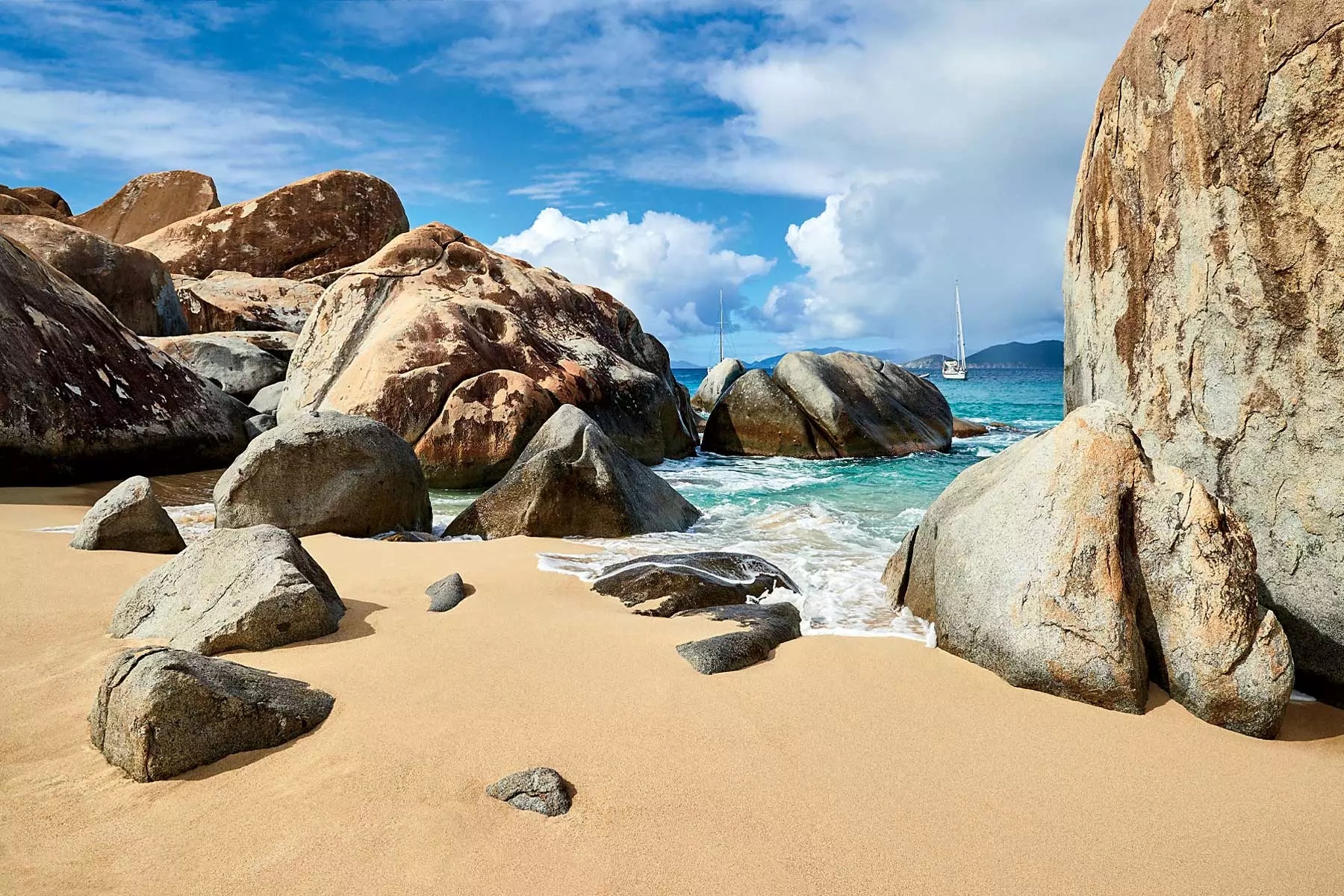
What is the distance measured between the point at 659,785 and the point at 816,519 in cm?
609

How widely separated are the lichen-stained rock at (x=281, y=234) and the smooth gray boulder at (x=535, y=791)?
24.2m

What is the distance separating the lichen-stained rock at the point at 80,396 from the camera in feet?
24.0

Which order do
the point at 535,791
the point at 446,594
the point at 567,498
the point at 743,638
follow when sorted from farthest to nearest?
the point at 567,498 < the point at 446,594 < the point at 743,638 < the point at 535,791

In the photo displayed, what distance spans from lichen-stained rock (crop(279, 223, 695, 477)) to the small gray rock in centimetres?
552

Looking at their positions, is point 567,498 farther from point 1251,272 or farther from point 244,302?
point 244,302

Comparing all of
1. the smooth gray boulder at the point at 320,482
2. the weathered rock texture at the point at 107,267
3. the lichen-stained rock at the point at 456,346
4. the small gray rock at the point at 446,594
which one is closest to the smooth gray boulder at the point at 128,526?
the smooth gray boulder at the point at 320,482

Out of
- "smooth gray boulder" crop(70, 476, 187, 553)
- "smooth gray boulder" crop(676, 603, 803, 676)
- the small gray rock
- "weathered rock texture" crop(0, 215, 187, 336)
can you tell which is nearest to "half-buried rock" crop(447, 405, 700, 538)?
the small gray rock

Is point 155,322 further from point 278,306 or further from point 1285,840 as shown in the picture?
point 1285,840

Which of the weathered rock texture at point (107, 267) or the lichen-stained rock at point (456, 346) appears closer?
the lichen-stained rock at point (456, 346)

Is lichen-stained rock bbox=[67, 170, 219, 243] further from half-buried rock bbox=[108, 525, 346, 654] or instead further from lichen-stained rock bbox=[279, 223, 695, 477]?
half-buried rock bbox=[108, 525, 346, 654]

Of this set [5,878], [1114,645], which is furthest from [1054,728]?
[5,878]

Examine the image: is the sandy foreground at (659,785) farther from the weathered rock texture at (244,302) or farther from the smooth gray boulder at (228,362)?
the weathered rock texture at (244,302)

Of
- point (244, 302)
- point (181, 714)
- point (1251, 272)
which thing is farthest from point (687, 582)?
point (244, 302)

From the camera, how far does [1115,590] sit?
10.3 feet
